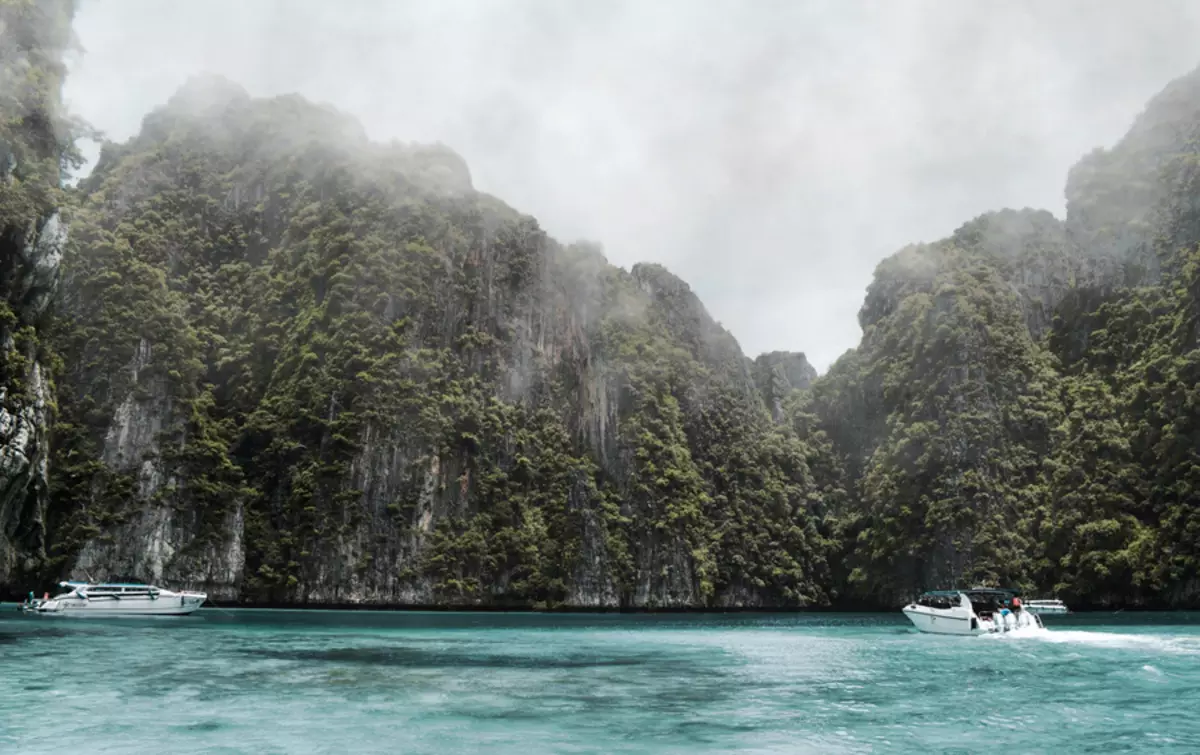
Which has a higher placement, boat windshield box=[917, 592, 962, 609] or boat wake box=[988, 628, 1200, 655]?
boat windshield box=[917, 592, 962, 609]

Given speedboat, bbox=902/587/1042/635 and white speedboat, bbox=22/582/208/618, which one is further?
white speedboat, bbox=22/582/208/618

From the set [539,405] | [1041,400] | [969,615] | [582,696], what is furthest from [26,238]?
[1041,400]

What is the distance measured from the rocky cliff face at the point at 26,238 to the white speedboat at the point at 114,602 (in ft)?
25.2

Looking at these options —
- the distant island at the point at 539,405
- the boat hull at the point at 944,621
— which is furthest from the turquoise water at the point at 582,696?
the distant island at the point at 539,405

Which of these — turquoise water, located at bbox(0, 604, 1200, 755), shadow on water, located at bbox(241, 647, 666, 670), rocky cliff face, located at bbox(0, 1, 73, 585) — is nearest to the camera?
turquoise water, located at bbox(0, 604, 1200, 755)

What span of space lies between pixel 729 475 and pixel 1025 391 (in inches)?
1371

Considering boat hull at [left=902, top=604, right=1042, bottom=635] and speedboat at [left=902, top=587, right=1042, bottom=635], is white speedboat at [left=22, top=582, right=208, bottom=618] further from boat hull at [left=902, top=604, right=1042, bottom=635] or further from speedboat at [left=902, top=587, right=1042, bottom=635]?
boat hull at [left=902, top=604, right=1042, bottom=635]

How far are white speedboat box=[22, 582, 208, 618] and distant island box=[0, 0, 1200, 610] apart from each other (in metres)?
11.2

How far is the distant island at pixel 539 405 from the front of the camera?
77250mm

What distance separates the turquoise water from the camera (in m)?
14.6

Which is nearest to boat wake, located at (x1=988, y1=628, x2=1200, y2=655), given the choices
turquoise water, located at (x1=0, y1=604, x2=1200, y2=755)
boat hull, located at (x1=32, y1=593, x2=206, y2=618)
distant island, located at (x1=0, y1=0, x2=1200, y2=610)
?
turquoise water, located at (x1=0, y1=604, x2=1200, y2=755)

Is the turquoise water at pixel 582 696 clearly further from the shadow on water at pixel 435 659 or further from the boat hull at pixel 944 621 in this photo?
the boat hull at pixel 944 621

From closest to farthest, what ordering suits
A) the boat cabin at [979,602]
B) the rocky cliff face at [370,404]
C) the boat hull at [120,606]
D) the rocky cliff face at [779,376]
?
the boat cabin at [979,602]
the boat hull at [120,606]
the rocky cliff face at [370,404]
the rocky cliff face at [779,376]

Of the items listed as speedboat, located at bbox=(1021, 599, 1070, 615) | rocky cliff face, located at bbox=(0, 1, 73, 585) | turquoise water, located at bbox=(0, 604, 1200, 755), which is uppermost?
rocky cliff face, located at bbox=(0, 1, 73, 585)
